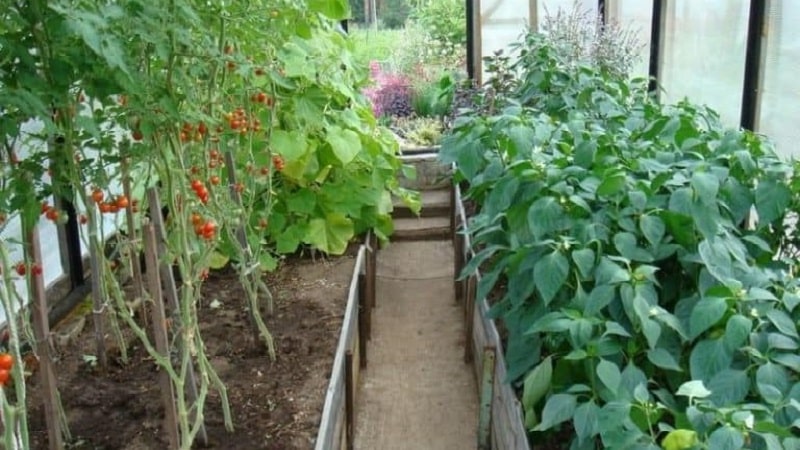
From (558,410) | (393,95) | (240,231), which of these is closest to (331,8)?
(240,231)

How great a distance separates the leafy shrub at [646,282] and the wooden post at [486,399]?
222 millimetres

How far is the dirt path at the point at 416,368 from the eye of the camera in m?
2.59

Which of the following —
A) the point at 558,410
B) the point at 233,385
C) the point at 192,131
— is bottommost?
the point at 233,385

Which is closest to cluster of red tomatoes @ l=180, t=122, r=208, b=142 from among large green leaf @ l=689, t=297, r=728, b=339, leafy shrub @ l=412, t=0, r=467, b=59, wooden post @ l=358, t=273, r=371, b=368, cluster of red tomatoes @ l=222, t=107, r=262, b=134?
cluster of red tomatoes @ l=222, t=107, r=262, b=134

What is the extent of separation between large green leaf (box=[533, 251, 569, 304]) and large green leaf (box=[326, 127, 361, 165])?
5.38 ft

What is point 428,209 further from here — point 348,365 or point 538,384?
point 538,384

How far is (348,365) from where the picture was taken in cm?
239

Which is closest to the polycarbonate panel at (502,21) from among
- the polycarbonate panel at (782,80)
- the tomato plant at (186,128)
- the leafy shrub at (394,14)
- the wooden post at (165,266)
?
the leafy shrub at (394,14)

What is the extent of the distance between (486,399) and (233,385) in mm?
705

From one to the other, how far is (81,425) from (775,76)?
2249 mm

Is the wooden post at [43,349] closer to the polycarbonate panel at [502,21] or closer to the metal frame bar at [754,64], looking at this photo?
the metal frame bar at [754,64]

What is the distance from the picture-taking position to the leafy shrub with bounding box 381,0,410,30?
5.70m

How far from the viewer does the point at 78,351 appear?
2.42 meters

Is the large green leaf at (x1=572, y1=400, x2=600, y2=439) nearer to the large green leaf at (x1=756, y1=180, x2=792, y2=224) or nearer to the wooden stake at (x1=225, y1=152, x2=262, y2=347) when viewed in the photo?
the large green leaf at (x1=756, y1=180, x2=792, y2=224)
